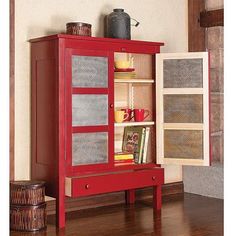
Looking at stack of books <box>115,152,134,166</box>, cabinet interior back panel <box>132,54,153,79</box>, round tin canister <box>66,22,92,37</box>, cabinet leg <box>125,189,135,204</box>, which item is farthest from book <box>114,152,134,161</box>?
round tin canister <box>66,22,92,37</box>

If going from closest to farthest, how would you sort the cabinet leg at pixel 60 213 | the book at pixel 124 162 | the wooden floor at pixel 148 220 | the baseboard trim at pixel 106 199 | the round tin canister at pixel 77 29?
the wooden floor at pixel 148 220 < the cabinet leg at pixel 60 213 < the round tin canister at pixel 77 29 < the book at pixel 124 162 < the baseboard trim at pixel 106 199

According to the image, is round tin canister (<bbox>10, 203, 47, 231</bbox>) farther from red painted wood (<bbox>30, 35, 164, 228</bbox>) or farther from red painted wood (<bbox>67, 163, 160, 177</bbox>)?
red painted wood (<bbox>67, 163, 160, 177</bbox>)

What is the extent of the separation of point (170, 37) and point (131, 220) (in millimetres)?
2054

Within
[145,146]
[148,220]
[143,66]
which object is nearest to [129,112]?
[145,146]

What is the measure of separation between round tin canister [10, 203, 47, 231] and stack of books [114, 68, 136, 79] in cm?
129

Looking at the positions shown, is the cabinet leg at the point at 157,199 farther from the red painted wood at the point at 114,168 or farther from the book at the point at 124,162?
the book at the point at 124,162

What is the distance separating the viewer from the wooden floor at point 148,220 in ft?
11.1

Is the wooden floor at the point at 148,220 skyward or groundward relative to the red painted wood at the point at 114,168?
groundward

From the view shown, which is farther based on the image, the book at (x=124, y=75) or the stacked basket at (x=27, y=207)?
the book at (x=124, y=75)

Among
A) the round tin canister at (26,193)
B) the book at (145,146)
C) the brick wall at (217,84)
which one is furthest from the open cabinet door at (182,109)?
the round tin canister at (26,193)

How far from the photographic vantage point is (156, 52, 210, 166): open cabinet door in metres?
4.15

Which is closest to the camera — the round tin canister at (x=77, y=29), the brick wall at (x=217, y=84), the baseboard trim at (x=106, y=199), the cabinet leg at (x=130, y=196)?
the round tin canister at (x=77, y=29)
